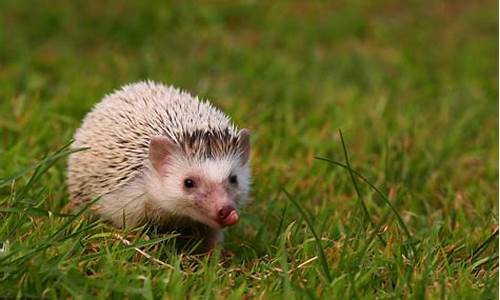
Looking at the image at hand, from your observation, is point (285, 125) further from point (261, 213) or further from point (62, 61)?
point (62, 61)

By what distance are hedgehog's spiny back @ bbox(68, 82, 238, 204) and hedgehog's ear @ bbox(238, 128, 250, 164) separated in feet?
0.16

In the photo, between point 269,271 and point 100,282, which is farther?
point 269,271

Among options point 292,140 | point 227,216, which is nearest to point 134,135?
point 227,216

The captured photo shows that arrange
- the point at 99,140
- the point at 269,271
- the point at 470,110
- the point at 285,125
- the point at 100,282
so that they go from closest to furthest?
the point at 100,282
the point at 269,271
the point at 99,140
the point at 285,125
the point at 470,110

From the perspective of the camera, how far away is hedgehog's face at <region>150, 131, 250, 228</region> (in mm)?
4871

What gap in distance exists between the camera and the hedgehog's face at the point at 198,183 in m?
4.87

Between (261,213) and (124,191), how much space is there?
0.97 meters

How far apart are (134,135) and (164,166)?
1.11 ft

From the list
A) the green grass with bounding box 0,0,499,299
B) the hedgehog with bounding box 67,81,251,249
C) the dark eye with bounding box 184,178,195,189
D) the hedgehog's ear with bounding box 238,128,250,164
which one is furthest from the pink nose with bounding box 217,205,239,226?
the hedgehog's ear with bounding box 238,128,250,164

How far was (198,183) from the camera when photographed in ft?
16.3

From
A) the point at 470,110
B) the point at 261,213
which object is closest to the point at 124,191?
the point at 261,213

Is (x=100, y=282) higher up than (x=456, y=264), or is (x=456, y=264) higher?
(x=100, y=282)

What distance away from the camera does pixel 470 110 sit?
314 inches

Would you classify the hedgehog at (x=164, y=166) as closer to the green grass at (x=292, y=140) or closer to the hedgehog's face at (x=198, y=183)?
the hedgehog's face at (x=198, y=183)
